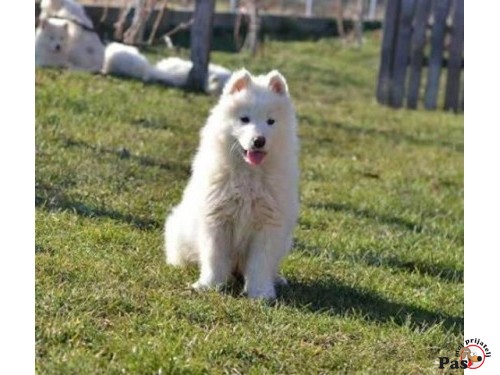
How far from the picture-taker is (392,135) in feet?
33.3

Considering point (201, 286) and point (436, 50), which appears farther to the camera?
point (436, 50)

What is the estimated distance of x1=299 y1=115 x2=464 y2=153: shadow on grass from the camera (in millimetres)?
9961

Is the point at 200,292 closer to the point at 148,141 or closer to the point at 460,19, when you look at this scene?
the point at 148,141

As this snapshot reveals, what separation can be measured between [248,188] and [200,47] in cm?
606

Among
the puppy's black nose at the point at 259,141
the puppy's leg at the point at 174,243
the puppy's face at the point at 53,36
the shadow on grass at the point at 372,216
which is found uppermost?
the puppy's black nose at the point at 259,141

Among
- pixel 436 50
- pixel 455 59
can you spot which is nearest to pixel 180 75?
pixel 436 50

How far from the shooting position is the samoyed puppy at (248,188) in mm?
4688

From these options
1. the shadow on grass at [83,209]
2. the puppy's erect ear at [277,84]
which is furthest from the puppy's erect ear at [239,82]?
the shadow on grass at [83,209]

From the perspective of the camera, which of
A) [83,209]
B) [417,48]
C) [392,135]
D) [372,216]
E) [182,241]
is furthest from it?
[417,48]

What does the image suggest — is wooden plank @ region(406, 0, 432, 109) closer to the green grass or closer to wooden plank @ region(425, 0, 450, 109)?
wooden plank @ region(425, 0, 450, 109)

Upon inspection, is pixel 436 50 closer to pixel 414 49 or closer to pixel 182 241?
pixel 414 49

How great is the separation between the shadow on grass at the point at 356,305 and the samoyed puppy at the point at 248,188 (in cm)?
17

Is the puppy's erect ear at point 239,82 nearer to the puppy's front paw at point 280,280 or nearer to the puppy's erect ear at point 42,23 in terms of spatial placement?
the puppy's front paw at point 280,280
